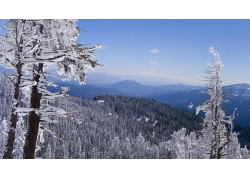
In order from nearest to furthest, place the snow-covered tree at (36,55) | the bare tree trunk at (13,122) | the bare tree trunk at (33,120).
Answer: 1. the snow-covered tree at (36,55)
2. the bare tree trunk at (13,122)
3. the bare tree trunk at (33,120)

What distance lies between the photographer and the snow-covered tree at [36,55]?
3875mm

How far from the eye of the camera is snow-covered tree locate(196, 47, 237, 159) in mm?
8383

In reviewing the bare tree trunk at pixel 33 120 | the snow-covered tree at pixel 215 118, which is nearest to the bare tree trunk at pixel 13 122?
the bare tree trunk at pixel 33 120

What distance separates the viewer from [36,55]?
12.8ft

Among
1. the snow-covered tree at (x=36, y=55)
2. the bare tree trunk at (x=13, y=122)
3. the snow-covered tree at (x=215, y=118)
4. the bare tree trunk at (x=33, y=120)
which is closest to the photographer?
the snow-covered tree at (x=36, y=55)

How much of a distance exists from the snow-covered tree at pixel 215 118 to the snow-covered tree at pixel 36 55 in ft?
18.3

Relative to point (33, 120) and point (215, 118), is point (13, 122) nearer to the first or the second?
point (33, 120)

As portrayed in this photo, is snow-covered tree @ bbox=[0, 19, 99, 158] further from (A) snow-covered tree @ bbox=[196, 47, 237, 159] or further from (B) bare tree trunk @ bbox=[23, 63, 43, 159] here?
(A) snow-covered tree @ bbox=[196, 47, 237, 159]

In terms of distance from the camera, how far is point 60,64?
4645 millimetres

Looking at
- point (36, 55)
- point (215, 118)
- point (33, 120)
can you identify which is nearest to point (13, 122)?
point (33, 120)

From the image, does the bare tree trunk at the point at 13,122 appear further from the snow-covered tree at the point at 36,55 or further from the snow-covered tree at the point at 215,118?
the snow-covered tree at the point at 215,118

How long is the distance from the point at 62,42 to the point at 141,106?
4668 inches

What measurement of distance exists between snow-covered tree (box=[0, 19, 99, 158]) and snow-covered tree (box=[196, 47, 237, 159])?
5585 mm
